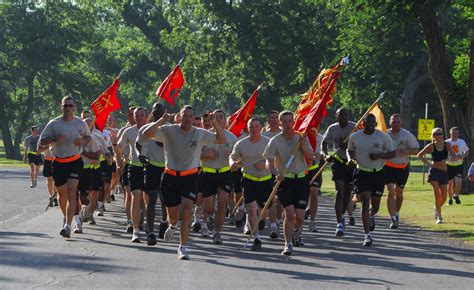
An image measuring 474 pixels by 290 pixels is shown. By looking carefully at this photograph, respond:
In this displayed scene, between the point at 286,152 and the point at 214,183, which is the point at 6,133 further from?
the point at 286,152

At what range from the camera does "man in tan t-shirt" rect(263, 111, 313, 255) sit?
13.8m

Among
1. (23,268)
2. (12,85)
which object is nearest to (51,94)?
(12,85)

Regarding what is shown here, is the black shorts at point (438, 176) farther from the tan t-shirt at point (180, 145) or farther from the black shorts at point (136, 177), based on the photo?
the tan t-shirt at point (180, 145)

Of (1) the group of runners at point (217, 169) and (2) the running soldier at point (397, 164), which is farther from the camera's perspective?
(2) the running soldier at point (397, 164)

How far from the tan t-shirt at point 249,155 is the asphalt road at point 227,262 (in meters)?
1.02

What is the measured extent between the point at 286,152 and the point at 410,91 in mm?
39476

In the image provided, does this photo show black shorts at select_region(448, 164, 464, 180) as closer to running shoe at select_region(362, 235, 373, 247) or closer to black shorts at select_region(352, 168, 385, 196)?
black shorts at select_region(352, 168, 385, 196)

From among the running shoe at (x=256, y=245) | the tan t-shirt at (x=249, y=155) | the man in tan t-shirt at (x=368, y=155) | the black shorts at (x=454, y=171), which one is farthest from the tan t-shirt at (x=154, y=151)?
the black shorts at (x=454, y=171)

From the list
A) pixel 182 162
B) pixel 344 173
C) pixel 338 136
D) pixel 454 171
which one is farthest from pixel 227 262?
pixel 454 171

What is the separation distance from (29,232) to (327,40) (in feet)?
140

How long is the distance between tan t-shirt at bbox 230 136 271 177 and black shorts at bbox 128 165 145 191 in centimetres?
127

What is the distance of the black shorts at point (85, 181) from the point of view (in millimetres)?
17625

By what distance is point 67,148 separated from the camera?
15.3 meters

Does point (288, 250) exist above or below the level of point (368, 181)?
below
